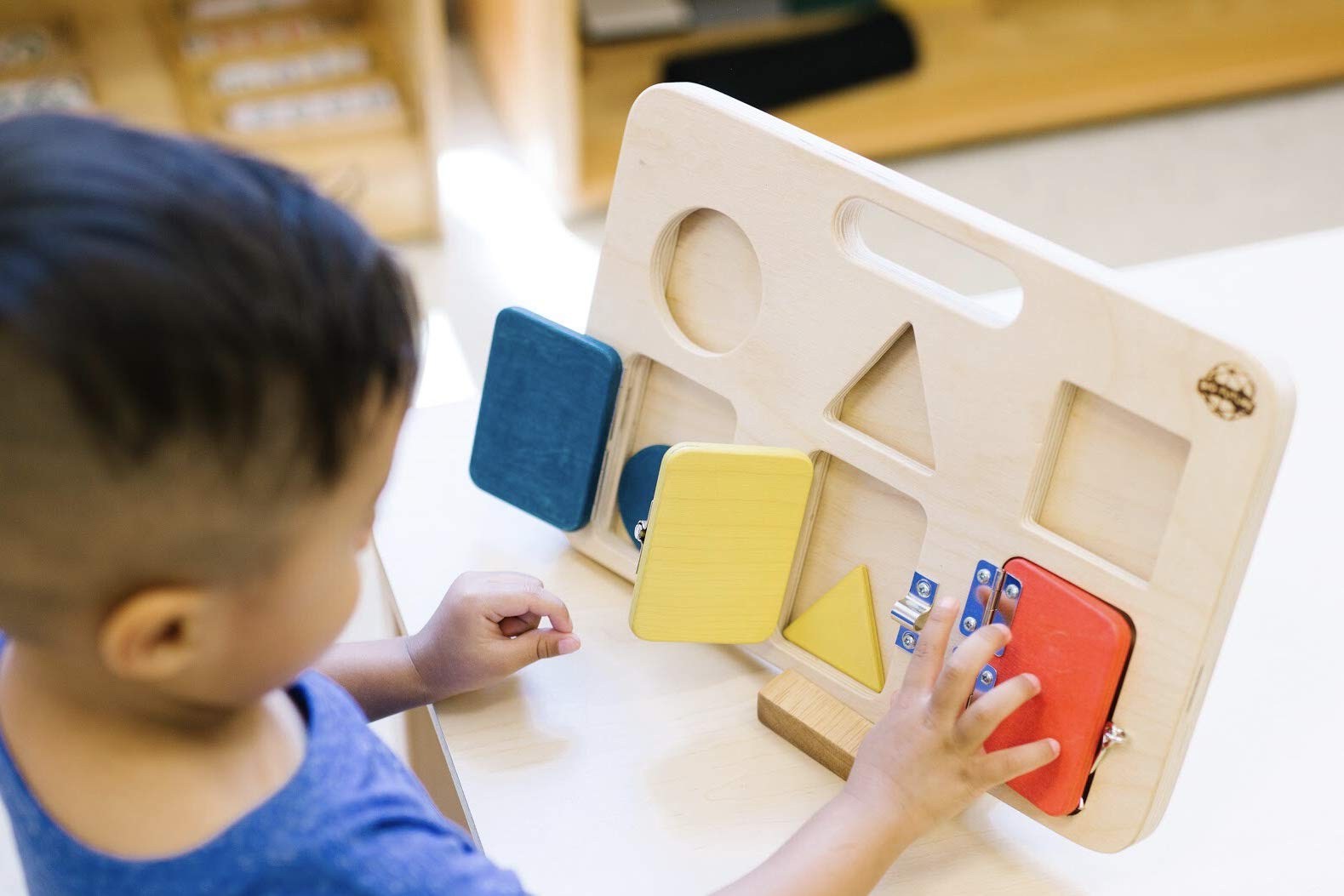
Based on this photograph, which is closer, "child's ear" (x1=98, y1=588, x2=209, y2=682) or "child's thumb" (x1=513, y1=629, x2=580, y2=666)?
"child's ear" (x1=98, y1=588, x2=209, y2=682)

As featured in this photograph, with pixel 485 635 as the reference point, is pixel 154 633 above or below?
above

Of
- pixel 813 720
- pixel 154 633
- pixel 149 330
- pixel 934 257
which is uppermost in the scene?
pixel 149 330

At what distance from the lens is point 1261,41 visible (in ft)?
7.57

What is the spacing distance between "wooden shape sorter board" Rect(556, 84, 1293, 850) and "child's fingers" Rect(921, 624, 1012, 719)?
0.04 metres

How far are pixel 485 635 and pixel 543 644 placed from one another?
0.11 ft

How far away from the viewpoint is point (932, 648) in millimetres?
670

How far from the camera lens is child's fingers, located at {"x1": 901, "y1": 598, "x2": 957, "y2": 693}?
0.67m

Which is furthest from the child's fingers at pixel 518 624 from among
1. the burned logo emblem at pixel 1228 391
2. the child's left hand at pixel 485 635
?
the burned logo emblem at pixel 1228 391

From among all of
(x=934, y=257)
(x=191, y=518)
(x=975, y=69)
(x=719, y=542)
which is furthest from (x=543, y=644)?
(x=975, y=69)

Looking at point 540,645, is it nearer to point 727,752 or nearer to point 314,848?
point 727,752

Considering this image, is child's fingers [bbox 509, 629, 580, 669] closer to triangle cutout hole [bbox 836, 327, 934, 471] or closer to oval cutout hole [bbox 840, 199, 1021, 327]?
triangle cutout hole [bbox 836, 327, 934, 471]

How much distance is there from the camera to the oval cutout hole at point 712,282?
2.48 feet

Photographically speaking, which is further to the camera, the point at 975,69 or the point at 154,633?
the point at 975,69

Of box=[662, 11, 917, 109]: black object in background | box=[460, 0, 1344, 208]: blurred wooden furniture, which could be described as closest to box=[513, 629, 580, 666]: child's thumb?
box=[460, 0, 1344, 208]: blurred wooden furniture
